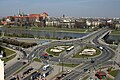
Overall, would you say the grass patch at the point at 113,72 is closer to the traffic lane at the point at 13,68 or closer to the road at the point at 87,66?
the road at the point at 87,66

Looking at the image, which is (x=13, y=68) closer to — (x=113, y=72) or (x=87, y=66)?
(x=87, y=66)

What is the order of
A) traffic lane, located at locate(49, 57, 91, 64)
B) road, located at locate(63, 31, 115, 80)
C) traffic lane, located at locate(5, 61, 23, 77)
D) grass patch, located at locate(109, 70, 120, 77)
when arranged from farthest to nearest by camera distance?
traffic lane, located at locate(49, 57, 91, 64) < traffic lane, located at locate(5, 61, 23, 77) < grass patch, located at locate(109, 70, 120, 77) < road, located at locate(63, 31, 115, 80)

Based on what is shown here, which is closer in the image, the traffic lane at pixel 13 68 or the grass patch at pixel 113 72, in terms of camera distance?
the grass patch at pixel 113 72

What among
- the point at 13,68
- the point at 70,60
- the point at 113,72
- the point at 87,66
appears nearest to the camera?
the point at 113,72

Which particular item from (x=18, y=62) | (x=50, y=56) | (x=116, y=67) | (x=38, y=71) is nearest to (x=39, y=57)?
(x=50, y=56)

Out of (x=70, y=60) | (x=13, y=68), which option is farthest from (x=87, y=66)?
(x=13, y=68)

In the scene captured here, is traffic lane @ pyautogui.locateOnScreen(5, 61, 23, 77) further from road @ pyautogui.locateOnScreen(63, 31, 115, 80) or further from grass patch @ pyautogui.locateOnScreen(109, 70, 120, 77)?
grass patch @ pyautogui.locateOnScreen(109, 70, 120, 77)

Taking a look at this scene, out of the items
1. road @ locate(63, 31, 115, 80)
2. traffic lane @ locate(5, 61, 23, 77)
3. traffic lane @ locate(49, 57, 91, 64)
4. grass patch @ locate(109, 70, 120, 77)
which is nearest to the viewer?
road @ locate(63, 31, 115, 80)

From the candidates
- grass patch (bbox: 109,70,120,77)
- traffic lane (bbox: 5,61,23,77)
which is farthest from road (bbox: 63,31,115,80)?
traffic lane (bbox: 5,61,23,77)

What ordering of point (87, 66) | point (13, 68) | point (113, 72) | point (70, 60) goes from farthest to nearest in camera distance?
→ point (70, 60) < point (87, 66) < point (13, 68) < point (113, 72)

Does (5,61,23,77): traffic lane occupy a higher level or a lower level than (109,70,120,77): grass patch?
lower

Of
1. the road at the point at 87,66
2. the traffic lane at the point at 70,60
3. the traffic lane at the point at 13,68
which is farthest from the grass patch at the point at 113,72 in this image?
the traffic lane at the point at 13,68

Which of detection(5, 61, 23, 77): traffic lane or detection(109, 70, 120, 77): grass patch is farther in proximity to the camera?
detection(5, 61, 23, 77): traffic lane
